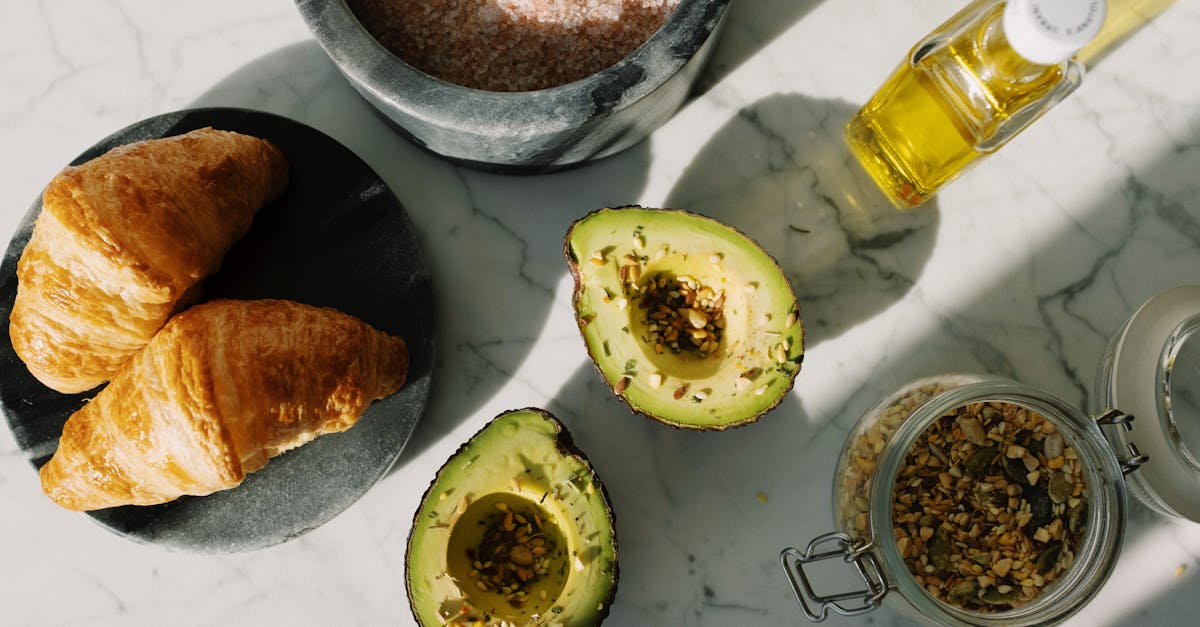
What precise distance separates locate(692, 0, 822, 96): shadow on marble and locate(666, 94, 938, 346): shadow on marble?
0.06 meters

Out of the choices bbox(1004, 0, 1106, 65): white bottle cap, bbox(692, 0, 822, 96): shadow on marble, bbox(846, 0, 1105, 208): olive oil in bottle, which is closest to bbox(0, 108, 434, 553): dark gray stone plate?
bbox(692, 0, 822, 96): shadow on marble

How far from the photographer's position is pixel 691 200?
3.71 feet

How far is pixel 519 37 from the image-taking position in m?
1.01

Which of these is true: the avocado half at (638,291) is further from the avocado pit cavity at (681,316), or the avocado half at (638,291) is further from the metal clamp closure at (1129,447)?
the metal clamp closure at (1129,447)

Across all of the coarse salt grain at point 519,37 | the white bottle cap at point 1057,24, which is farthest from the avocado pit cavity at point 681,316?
the white bottle cap at point 1057,24

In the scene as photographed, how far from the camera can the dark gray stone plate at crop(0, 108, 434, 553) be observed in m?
1.05

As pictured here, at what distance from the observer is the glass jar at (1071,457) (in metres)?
0.92

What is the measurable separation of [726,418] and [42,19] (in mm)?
1007

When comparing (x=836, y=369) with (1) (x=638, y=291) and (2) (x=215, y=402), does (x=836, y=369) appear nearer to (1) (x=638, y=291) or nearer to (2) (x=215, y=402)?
(1) (x=638, y=291)

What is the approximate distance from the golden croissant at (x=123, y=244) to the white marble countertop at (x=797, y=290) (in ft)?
0.68

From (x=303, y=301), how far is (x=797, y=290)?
0.58 meters

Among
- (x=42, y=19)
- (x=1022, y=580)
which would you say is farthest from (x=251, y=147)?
(x=1022, y=580)

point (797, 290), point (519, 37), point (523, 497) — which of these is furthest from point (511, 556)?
point (519, 37)

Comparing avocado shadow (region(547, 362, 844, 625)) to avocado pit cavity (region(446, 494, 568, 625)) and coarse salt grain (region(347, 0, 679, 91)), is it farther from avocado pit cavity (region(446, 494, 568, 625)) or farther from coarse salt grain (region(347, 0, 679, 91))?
coarse salt grain (region(347, 0, 679, 91))
